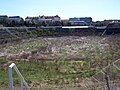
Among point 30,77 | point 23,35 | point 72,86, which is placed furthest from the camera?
point 23,35

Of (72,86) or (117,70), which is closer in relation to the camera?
(117,70)

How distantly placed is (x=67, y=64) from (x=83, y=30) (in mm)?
44050

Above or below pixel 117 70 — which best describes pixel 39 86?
below

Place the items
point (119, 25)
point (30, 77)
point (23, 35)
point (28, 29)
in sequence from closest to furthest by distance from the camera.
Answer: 1. point (30, 77)
2. point (23, 35)
3. point (28, 29)
4. point (119, 25)

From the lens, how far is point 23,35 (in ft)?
191

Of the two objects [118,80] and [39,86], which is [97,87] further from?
[39,86]

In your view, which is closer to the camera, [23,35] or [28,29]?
[23,35]

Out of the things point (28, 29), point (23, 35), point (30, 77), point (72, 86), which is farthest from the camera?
point (28, 29)

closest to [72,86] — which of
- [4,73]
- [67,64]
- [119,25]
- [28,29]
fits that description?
[4,73]

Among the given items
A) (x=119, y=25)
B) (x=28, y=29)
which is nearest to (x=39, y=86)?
(x=28, y=29)

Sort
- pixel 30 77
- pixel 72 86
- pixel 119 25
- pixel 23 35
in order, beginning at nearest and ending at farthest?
pixel 72 86 → pixel 30 77 → pixel 23 35 → pixel 119 25

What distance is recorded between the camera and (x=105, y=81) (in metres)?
12.3

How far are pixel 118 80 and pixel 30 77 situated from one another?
6.90 meters

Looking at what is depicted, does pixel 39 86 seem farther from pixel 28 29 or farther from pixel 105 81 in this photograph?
pixel 28 29
